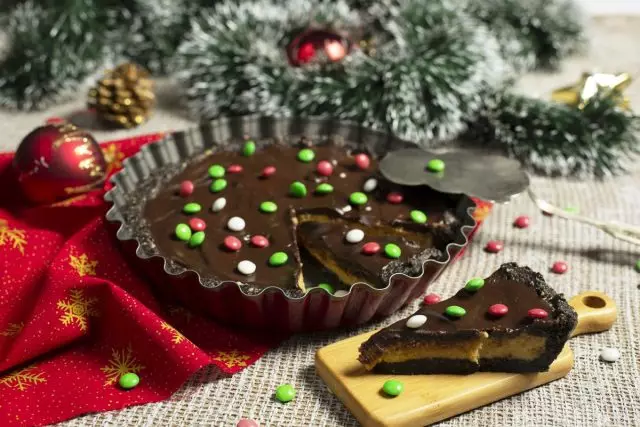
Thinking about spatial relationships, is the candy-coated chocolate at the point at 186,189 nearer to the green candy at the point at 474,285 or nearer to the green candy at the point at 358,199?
the green candy at the point at 358,199

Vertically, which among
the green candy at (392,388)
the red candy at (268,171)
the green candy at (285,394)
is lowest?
the green candy at (285,394)

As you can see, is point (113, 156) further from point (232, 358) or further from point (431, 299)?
point (431, 299)

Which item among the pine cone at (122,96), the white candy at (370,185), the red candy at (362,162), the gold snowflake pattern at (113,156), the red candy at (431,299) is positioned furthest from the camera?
the pine cone at (122,96)

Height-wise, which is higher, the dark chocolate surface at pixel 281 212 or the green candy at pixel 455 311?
the dark chocolate surface at pixel 281 212

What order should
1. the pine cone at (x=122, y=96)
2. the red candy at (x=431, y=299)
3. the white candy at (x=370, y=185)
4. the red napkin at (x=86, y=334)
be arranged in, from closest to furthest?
the red napkin at (x=86, y=334), the red candy at (x=431, y=299), the white candy at (x=370, y=185), the pine cone at (x=122, y=96)

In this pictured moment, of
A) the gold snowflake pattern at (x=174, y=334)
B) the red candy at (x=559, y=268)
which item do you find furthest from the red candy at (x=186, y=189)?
the red candy at (x=559, y=268)

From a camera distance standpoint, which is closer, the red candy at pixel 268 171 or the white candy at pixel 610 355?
the white candy at pixel 610 355

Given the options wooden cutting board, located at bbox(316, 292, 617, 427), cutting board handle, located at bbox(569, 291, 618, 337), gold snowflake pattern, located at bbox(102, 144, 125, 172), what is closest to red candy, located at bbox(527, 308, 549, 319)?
wooden cutting board, located at bbox(316, 292, 617, 427)

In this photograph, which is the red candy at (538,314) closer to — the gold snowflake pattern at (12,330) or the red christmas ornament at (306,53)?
the gold snowflake pattern at (12,330)
